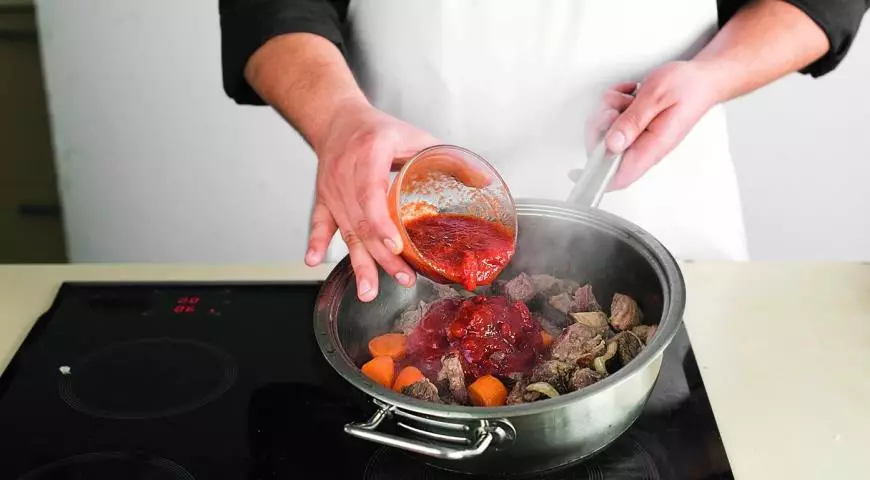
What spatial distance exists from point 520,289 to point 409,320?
158 mm

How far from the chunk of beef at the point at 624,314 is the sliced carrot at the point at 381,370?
0.94 feet

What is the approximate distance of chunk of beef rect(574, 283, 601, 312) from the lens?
107 centimetres

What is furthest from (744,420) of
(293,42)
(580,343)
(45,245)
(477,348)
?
(45,245)

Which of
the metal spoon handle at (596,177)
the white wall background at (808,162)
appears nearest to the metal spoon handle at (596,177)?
the metal spoon handle at (596,177)

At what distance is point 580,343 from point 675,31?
659mm

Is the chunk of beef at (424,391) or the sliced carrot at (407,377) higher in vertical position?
the chunk of beef at (424,391)

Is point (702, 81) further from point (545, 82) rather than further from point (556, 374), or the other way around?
point (556, 374)

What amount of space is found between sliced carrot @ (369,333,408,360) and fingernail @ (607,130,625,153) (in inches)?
15.9

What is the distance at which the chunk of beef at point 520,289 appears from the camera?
1.10 metres

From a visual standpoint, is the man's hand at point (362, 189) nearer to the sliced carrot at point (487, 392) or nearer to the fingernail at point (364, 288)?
the fingernail at point (364, 288)

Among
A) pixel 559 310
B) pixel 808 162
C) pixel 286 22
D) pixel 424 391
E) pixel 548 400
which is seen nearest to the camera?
pixel 548 400

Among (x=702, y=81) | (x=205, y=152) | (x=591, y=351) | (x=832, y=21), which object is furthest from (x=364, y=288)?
(x=205, y=152)

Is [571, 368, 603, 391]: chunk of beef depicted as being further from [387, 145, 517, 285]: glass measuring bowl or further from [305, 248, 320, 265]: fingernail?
[305, 248, 320, 265]: fingernail

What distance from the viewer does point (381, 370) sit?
0.96 metres
